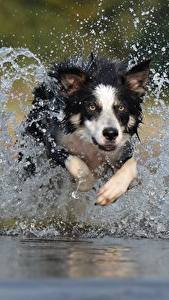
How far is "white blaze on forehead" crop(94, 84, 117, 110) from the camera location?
18.7ft

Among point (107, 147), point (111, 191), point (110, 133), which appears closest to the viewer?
point (111, 191)

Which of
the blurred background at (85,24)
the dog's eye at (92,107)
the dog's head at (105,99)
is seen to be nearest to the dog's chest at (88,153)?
the dog's head at (105,99)

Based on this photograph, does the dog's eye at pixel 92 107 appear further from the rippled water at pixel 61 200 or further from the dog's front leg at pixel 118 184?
the rippled water at pixel 61 200

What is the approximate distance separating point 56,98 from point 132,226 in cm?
113

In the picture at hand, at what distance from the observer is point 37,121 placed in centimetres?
646

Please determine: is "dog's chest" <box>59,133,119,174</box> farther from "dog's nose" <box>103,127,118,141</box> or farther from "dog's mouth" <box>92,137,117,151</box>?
"dog's nose" <box>103,127,118,141</box>

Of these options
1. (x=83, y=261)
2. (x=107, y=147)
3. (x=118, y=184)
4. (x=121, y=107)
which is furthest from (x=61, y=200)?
(x=83, y=261)

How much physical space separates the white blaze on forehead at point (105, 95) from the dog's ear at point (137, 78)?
0.85ft

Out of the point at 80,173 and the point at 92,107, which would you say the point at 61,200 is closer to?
the point at 80,173

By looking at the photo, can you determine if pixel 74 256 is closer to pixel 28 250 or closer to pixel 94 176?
pixel 28 250

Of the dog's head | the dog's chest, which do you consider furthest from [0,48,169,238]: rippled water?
the dog's head

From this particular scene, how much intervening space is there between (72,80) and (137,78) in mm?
457

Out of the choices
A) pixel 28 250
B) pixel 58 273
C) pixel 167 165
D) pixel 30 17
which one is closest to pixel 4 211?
pixel 167 165

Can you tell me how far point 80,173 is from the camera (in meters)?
Result: 5.76
